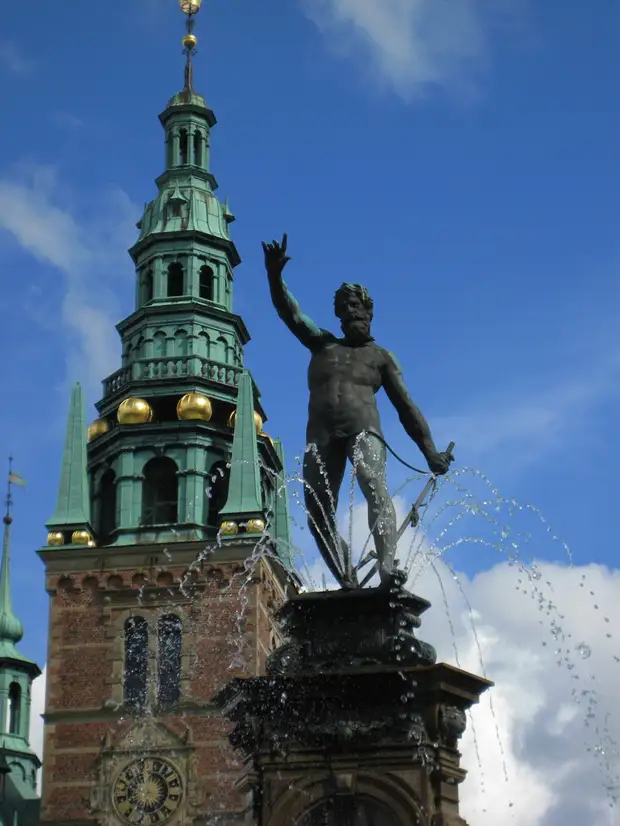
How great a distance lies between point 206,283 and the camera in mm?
60656

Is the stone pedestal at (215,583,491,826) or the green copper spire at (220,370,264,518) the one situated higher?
the green copper spire at (220,370,264,518)

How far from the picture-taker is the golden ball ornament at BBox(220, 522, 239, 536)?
2072 inches

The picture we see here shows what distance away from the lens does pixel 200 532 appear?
2110 inches

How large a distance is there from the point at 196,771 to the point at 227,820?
8.25 feet

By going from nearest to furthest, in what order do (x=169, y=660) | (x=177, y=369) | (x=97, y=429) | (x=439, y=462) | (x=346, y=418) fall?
(x=346, y=418) < (x=439, y=462) < (x=169, y=660) < (x=97, y=429) < (x=177, y=369)

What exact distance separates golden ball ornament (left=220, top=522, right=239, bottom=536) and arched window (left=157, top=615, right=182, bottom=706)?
282 centimetres

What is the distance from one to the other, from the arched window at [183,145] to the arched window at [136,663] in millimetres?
17737

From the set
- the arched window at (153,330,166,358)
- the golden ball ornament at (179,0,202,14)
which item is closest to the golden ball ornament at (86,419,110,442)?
the arched window at (153,330,166,358)

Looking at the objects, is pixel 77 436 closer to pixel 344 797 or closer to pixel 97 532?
pixel 97 532

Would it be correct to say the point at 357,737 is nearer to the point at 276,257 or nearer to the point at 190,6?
the point at 276,257

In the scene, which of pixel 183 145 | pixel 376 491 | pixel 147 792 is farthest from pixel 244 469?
pixel 376 491

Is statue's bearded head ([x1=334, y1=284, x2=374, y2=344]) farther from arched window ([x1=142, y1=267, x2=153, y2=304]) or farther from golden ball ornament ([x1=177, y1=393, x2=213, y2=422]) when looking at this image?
arched window ([x1=142, y1=267, x2=153, y2=304])

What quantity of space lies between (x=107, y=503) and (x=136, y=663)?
6372 mm

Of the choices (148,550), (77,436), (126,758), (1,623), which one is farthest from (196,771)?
(1,623)
